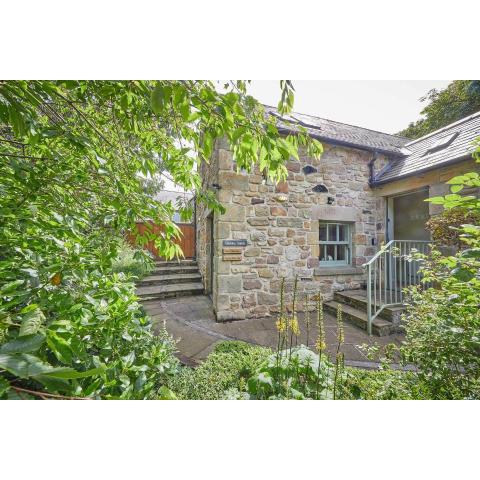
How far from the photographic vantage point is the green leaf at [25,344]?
459 mm

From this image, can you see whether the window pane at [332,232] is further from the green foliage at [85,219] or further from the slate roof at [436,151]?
the green foliage at [85,219]

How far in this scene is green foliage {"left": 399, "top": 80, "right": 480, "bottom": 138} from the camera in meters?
5.14

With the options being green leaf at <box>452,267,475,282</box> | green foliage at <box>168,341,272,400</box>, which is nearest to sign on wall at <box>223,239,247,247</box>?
green foliage at <box>168,341,272,400</box>

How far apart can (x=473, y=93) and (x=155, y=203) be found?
25.5ft

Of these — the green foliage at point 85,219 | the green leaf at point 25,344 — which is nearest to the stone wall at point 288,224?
the green foliage at point 85,219

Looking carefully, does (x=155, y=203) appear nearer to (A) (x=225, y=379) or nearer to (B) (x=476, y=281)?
(A) (x=225, y=379)

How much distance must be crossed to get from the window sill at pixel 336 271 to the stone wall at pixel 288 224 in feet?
0.06

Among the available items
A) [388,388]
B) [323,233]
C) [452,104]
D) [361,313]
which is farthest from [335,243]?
[452,104]

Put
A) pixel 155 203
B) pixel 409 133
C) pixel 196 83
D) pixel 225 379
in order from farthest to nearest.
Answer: pixel 409 133 → pixel 225 379 → pixel 155 203 → pixel 196 83

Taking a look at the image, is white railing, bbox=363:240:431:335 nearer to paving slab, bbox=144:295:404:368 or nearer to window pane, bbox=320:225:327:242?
paving slab, bbox=144:295:404:368

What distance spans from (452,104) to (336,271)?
607 centimetres

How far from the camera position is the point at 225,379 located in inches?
62.1

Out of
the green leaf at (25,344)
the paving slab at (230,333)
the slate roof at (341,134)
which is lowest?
the paving slab at (230,333)

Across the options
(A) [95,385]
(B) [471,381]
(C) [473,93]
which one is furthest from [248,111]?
(C) [473,93]
